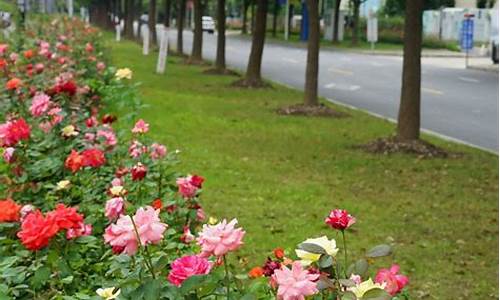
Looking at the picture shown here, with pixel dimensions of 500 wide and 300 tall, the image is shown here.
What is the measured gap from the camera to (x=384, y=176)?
9.24m

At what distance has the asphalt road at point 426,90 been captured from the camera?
15461mm

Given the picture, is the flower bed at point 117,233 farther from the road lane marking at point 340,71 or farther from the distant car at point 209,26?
the distant car at point 209,26

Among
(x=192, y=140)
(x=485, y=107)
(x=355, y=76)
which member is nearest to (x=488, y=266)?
(x=192, y=140)

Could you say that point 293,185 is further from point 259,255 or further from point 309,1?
point 309,1

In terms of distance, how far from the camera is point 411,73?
10852mm

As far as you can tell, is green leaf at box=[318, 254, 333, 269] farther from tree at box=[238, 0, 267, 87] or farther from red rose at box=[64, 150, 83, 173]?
tree at box=[238, 0, 267, 87]

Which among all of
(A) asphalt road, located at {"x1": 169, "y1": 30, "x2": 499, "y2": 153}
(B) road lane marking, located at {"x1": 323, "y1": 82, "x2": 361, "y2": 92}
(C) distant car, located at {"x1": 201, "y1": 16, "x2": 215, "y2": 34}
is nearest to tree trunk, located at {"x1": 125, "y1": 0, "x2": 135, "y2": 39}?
(A) asphalt road, located at {"x1": 169, "y1": 30, "x2": 499, "y2": 153}

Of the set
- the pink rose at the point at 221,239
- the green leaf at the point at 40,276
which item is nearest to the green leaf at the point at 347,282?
the pink rose at the point at 221,239

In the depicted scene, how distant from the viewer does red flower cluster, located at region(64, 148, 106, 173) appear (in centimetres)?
403

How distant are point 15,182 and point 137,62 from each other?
23578mm

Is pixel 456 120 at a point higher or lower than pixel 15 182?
lower

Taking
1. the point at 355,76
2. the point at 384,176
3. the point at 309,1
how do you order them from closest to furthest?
the point at 384,176 < the point at 309,1 < the point at 355,76

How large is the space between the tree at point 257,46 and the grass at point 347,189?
15.8 ft

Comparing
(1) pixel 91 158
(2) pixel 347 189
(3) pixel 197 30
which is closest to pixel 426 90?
(3) pixel 197 30
